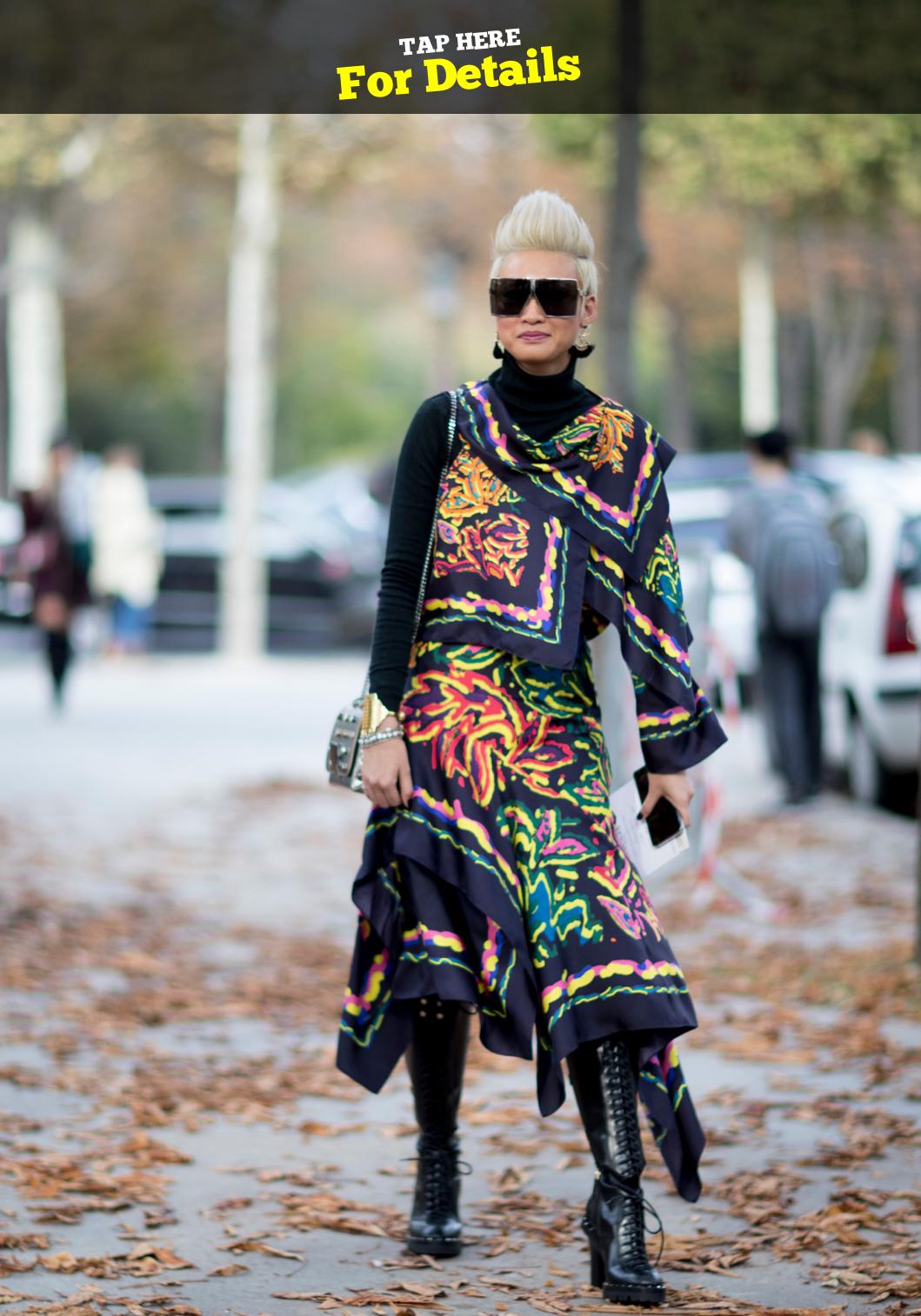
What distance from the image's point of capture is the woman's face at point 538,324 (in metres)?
4.09

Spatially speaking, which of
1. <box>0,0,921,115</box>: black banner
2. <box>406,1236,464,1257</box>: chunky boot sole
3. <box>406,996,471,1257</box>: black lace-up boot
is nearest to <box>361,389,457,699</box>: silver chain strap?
<box>406,996,471,1257</box>: black lace-up boot

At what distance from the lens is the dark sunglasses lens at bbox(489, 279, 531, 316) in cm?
411

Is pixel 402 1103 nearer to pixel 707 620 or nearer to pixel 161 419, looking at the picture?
pixel 707 620

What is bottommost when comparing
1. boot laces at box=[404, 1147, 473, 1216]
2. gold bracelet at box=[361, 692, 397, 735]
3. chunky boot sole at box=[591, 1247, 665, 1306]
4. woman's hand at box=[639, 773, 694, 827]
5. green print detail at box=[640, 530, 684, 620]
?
chunky boot sole at box=[591, 1247, 665, 1306]

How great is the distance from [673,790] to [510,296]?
0.95 meters

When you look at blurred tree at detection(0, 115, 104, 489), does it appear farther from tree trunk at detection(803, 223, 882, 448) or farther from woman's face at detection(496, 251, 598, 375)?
woman's face at detection(496, 251, 598, 375)

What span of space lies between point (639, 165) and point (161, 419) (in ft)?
131

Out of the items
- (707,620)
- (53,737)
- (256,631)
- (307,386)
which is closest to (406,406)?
(307,386)

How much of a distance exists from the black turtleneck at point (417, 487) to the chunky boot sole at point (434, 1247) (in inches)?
42.7

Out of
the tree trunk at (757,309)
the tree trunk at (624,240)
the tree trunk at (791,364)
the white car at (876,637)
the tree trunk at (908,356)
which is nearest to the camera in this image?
the tree trunk at (624,240)

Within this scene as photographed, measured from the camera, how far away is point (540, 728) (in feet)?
13.5

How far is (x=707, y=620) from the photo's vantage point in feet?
26.6

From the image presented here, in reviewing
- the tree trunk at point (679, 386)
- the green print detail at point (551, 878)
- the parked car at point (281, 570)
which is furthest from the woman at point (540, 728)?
the tree trunk at point (679, 386)

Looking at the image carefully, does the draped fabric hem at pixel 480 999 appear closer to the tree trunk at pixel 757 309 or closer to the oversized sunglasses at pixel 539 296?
the oversized sunglasses at pixel 539 296
